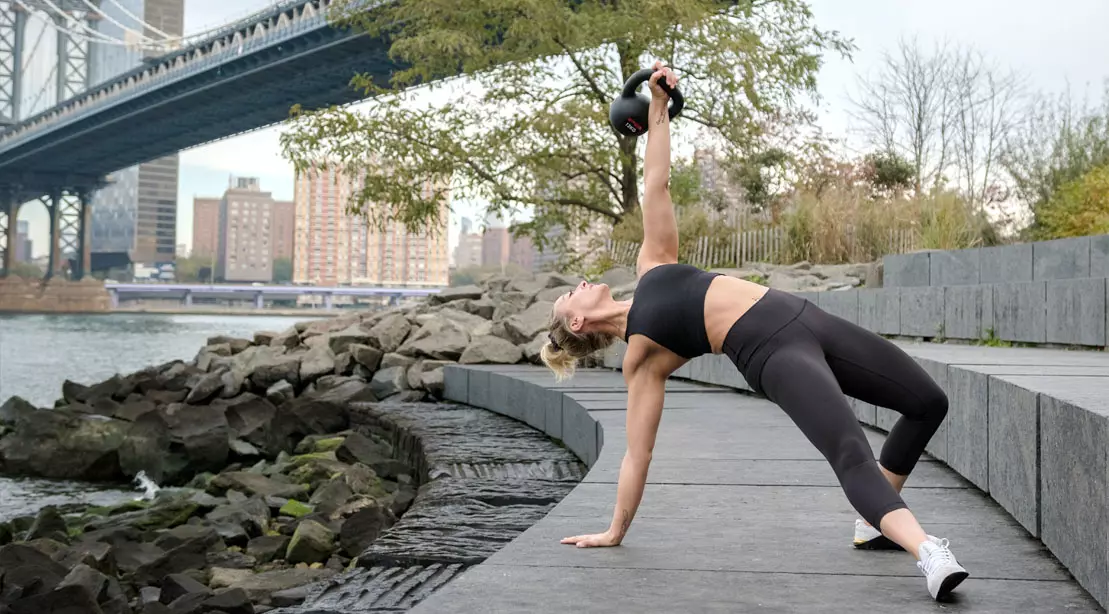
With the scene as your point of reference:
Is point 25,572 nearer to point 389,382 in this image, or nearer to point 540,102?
point 389,382

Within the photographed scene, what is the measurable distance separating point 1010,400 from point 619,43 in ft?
42.3

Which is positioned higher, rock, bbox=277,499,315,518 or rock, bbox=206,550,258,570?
rock, bbox=277,499,315,518

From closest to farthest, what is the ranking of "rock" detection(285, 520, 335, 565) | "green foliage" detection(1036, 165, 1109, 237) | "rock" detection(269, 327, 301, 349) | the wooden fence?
"rock" detection(285, 520, 335, 565), "green foliage" detection(1036, 165, 1109, 237), the wooden fence, "rock" detection(269, 327, 301, 349)

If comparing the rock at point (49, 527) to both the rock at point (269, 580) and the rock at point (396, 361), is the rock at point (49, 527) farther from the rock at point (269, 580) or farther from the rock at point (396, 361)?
the rock at point (396, 361)

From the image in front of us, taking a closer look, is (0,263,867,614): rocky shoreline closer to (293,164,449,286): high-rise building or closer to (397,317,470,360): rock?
(397,317,470,360): rock

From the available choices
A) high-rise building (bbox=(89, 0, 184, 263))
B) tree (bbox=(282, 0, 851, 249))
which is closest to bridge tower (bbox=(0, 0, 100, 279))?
high-rise building (bbox=(89, 0, 184, 263))

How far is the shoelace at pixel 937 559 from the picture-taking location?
7.06ft

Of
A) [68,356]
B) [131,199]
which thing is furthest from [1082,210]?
[131,199]

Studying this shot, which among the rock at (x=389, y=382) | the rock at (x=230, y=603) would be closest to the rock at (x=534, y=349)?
the rock at (x=389, y=382)

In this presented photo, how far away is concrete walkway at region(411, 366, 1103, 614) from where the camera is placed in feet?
7.32

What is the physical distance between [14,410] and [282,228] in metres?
46.3

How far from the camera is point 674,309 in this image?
274 centimetres

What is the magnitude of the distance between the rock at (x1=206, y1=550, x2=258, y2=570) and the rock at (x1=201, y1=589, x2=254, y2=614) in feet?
2.93

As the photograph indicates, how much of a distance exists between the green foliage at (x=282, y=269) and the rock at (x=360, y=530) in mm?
45273
